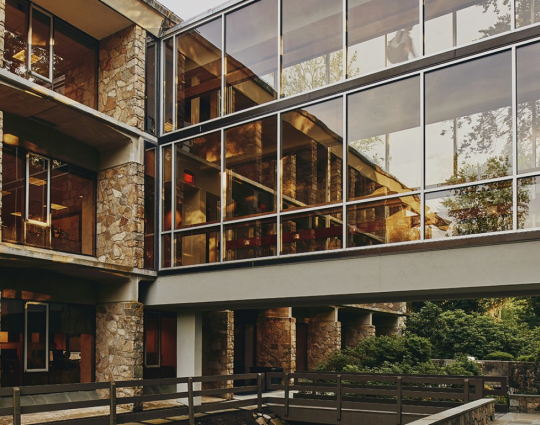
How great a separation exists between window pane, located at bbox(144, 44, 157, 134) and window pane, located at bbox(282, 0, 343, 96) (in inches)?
158

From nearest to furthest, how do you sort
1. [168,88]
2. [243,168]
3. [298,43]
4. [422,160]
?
[422,160]
[298,43]
[243,168]
[168,88]

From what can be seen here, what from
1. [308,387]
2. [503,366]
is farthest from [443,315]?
[308,387]

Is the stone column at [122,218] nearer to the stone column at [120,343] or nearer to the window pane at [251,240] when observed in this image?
the stone column at [120,343]

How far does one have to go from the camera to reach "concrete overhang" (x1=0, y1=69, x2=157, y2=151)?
12.1 m

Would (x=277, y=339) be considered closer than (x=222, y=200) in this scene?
No

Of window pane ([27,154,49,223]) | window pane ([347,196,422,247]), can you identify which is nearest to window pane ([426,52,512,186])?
window pane ([347,196,422,247])

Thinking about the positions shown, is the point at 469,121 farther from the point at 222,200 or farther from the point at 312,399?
the point at 312,399

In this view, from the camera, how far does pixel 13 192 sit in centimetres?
1349

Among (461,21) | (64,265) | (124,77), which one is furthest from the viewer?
(124,77)

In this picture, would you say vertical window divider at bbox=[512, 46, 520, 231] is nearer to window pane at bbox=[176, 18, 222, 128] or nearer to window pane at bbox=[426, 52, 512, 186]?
window pane at bbox=[426, 52, 512, 186]

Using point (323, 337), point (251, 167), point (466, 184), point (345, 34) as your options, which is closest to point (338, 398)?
point (466, 184)

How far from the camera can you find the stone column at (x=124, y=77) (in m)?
15.0

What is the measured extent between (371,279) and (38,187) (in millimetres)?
8329

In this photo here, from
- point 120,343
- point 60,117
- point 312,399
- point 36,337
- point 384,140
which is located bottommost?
point 312,399
